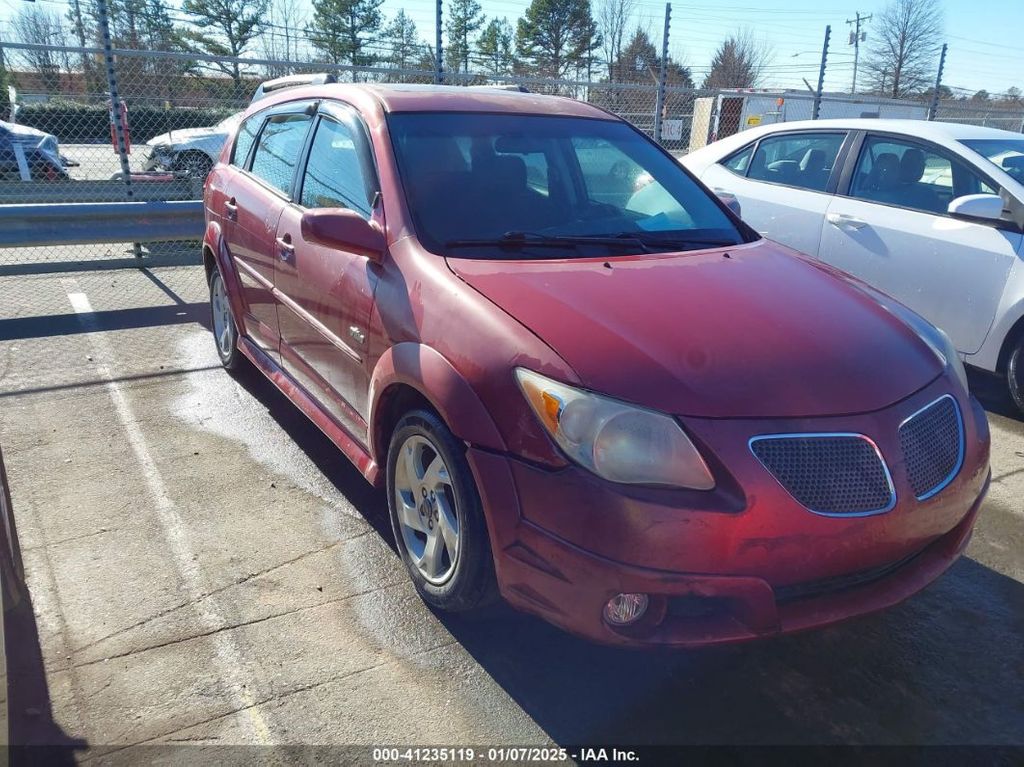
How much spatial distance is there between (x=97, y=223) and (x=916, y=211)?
639cm

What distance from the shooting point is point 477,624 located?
2.88m

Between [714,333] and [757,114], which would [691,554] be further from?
[757,114]

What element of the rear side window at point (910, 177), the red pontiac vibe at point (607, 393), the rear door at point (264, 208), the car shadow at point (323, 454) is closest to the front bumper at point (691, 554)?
the red pontiac vibe at point (607, 393)

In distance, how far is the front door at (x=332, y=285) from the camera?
3.16 m

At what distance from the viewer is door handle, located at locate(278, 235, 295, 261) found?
3732 millimetres

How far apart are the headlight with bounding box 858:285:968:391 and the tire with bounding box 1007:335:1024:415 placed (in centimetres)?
213

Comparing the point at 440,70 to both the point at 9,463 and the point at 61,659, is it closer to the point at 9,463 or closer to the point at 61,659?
the point at 9,463

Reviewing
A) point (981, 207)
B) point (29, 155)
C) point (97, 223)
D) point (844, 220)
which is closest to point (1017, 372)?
point (981, 207)

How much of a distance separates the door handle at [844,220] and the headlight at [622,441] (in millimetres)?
3866

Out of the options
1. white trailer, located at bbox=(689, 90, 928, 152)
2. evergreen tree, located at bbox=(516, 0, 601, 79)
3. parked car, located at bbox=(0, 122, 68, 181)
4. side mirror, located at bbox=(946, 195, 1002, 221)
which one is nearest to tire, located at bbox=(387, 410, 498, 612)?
side mirror, located at bbox=(946, 195, 1002, 221)

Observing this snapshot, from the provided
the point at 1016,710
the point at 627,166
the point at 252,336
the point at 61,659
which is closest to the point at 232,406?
the point at 252,336

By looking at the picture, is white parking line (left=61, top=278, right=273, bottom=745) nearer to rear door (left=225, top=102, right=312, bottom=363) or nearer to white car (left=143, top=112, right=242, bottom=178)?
rear door (left=225, top=102, right=312, bottom=363)

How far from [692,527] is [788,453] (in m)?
0.35

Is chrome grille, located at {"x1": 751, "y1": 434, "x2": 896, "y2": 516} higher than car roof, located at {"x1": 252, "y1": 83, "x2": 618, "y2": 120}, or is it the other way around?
car roof, located at {"x1": 252, "y1": 83, "x2": 618, "y2": 120}
